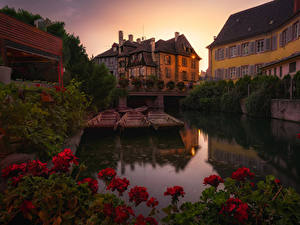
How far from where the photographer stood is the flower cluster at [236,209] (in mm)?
1792

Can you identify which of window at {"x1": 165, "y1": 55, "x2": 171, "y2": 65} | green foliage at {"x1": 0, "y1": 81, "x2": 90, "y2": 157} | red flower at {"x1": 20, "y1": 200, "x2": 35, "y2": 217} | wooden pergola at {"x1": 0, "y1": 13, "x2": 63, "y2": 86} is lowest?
red flower at {"x1": 20, "y1": 200, "x2": 35, "y2": 217}

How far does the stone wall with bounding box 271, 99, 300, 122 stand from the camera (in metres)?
15.2

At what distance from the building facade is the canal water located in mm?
30314

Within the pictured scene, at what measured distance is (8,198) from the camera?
2.05 metres

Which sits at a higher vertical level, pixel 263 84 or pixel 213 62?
pixel 213 62

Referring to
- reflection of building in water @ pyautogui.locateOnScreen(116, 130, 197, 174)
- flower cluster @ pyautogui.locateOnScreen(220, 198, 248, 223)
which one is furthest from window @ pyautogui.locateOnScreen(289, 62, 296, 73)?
flower cluster @ pyautogui.locateOnScreen(220, 198, 248, 223)

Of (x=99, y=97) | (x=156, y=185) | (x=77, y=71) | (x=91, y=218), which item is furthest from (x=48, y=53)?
(x=91, y=218)

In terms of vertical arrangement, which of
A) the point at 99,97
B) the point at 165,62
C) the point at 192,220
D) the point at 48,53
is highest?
the point at 165,62

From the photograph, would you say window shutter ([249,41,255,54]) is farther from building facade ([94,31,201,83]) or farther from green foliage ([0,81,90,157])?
green foliage ([0,81,90,157])

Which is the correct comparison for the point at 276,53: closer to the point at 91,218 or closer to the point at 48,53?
the point at 48,53

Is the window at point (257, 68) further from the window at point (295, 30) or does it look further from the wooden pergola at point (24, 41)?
the wooden pergola at point (24, 41)

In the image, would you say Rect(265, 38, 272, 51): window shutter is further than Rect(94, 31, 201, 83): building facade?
No

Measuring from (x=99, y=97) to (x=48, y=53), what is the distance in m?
4.76

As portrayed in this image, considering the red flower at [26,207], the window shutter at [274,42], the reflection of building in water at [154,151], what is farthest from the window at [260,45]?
the red flower at [26,207]
